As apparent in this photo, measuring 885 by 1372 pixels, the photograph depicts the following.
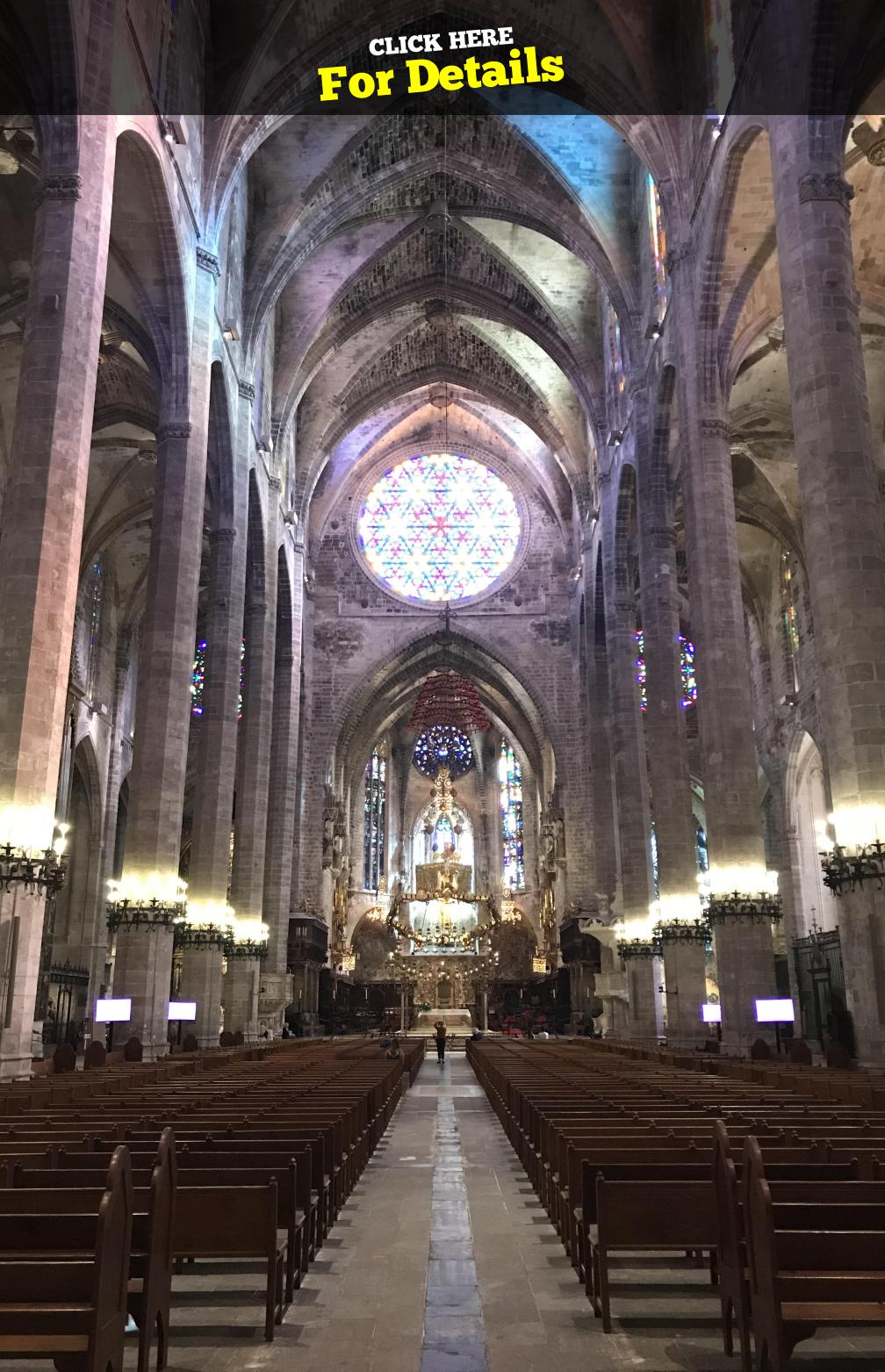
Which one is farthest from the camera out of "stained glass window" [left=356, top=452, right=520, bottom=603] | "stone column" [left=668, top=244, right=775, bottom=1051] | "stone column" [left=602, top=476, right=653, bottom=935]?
"stained glass window" [left=356, top=452, right=520, bottom=603]

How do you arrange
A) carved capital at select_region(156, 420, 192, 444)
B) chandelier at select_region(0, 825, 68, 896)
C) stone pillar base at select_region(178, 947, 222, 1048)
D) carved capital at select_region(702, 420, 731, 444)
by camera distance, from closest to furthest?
1. chandelier at select_region(0, 825, 68, 896)
2. carved capital at select_region(702, 420, 731, 444)
3. carved capital at select_region(156, 420, 192, 444)
4. stone pillar base at select_region(178, 947, 222, 1048)

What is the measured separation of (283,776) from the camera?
34.9 metres

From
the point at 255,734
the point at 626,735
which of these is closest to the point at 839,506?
the point at 626,735

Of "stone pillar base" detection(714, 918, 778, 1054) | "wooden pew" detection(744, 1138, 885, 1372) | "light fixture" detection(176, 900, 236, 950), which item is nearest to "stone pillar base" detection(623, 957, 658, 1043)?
"stone pillar base" detection(714, 918, 778, 1054)

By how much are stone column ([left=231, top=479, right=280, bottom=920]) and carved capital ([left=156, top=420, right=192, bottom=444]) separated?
953 cm

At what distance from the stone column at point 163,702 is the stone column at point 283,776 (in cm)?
1249

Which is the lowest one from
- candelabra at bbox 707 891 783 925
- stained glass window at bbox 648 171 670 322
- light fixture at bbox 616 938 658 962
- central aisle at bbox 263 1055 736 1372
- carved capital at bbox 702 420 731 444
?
central aisle at bbox 263 1055 736 1372

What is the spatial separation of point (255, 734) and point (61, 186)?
1682 centimetres

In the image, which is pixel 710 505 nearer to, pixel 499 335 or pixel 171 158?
pixel 171 158

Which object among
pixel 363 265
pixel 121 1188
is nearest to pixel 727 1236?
pixel 121 1188

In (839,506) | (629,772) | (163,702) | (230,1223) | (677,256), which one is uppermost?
(677,256)

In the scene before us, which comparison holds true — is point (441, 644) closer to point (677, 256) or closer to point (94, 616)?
point (94, 616)

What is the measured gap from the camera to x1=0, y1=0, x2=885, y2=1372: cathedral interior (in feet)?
16.5

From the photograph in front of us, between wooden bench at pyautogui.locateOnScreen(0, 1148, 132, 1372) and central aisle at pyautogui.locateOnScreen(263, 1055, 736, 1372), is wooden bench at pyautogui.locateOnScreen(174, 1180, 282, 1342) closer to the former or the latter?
central aisle at pyautogui.locateOnScreen(263, 1055, 736, 1372)
